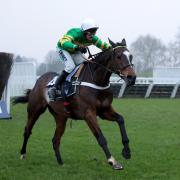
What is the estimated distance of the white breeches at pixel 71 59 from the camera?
8258mm

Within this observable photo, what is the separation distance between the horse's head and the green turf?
1.48 meters

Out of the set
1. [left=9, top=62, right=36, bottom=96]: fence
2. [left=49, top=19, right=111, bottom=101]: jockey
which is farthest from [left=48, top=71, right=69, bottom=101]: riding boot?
[left=9, top=62, right=36, bottom=96]: fence

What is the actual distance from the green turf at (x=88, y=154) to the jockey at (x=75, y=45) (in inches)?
55.8

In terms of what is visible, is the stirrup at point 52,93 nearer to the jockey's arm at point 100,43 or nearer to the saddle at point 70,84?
the saddle at point 70,84

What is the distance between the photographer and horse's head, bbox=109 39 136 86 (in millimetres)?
6930

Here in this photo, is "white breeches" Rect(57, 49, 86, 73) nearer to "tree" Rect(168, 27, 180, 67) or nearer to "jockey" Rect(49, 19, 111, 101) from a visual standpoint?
"jockey" Rect(49, 19, 111, 101)

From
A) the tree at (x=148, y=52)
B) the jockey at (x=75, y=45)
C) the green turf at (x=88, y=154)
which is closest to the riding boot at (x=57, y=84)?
the jockey at (x=75, y=45)

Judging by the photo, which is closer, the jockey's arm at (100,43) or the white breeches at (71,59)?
the jockey's arm at (100,43)

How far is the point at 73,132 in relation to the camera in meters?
12.9

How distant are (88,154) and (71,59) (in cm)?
202

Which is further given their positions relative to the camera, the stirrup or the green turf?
the stirrup

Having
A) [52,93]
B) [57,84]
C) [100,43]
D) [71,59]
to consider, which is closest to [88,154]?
[52,93]

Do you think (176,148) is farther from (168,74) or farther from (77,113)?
(168,74)

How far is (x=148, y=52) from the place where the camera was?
69.8m
